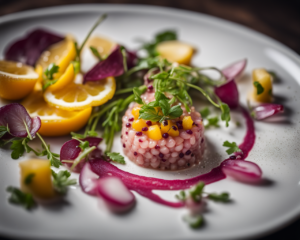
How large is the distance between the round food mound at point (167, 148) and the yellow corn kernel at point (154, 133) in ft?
0.10

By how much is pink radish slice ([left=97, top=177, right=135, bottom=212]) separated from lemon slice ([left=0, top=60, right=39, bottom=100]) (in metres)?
1.19

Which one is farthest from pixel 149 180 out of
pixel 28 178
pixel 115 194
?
pixel 28 178

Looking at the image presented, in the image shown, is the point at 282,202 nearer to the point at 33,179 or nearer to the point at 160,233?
the point at 160,233

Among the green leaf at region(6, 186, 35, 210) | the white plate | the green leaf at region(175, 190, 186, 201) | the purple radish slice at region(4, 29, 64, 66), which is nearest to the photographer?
the white plate

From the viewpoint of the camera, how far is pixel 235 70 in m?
3.32

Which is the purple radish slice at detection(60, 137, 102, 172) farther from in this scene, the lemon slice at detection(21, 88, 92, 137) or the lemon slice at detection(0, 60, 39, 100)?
the lemon slice at detection(0, 60, 39, 100)

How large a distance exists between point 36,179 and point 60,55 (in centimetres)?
166

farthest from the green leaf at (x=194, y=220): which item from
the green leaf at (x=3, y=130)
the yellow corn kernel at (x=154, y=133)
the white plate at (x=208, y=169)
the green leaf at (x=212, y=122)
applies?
the green leaf at (x=3, y=130)

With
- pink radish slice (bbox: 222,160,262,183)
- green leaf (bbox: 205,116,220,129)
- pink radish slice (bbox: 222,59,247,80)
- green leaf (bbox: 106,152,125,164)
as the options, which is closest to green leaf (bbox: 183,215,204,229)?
pink radish slice (bbox: 222,160,262,183)

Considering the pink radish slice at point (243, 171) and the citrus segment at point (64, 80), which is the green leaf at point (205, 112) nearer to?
the pink radish slice at point (243, 171)

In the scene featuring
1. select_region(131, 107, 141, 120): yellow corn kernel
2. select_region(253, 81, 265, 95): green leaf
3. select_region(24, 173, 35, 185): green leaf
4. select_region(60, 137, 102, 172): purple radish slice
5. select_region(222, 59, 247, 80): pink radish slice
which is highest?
select_region(222, 59, 247, 80): pink radish slice

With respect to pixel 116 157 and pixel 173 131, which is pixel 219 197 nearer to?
pixel 173 131

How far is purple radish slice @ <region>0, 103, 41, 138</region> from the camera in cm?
250

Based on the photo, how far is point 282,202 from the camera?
213cm
